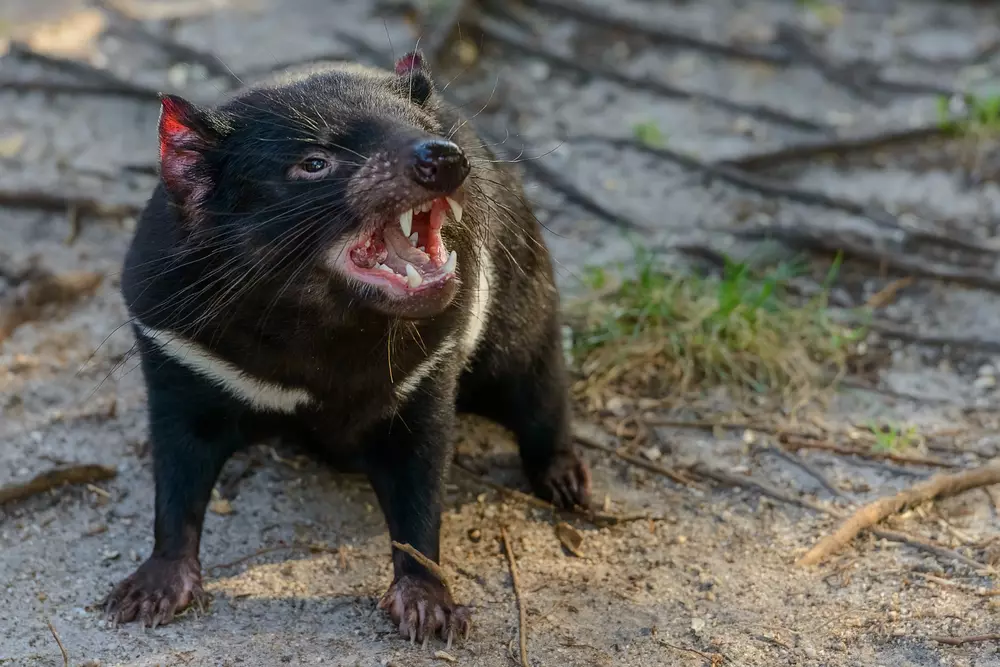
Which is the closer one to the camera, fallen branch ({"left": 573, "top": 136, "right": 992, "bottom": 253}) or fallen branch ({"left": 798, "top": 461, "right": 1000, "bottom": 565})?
fallen branch ({"left": 798, "top": 461, "right": 1000, "bottom": 565})

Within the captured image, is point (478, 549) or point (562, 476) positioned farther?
point (562, 476)

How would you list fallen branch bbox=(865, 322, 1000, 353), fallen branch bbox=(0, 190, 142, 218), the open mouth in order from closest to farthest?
the open mouth < fallen branch bbox=(865, 322, 1000, 353) < fallen branch bbox=(0, 190, 142, 218)

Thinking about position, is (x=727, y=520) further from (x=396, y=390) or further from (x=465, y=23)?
(x=465, y=23)

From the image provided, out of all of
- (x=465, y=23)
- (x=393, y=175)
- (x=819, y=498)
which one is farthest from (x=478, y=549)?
(x=465, y=23)

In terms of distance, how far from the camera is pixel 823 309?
4.22m

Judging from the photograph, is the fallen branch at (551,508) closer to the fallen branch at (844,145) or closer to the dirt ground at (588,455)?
the dirt ground at (588,455)

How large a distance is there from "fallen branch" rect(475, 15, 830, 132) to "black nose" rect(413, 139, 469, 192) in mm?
3765

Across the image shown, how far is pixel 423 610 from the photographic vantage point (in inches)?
108

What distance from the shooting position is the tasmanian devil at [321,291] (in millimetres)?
2398

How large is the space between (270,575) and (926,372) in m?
2.39

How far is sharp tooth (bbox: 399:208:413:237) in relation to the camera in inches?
93.0

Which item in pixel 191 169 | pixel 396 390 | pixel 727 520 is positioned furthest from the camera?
pixel 727 520

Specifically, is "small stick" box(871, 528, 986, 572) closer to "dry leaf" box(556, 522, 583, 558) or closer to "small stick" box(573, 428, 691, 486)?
"small stick" box(573, 428, 691, 486)

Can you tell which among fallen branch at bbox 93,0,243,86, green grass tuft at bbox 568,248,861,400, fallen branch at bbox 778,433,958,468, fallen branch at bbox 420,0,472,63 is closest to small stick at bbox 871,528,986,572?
fallen branch at bbox 778,433,958,468
